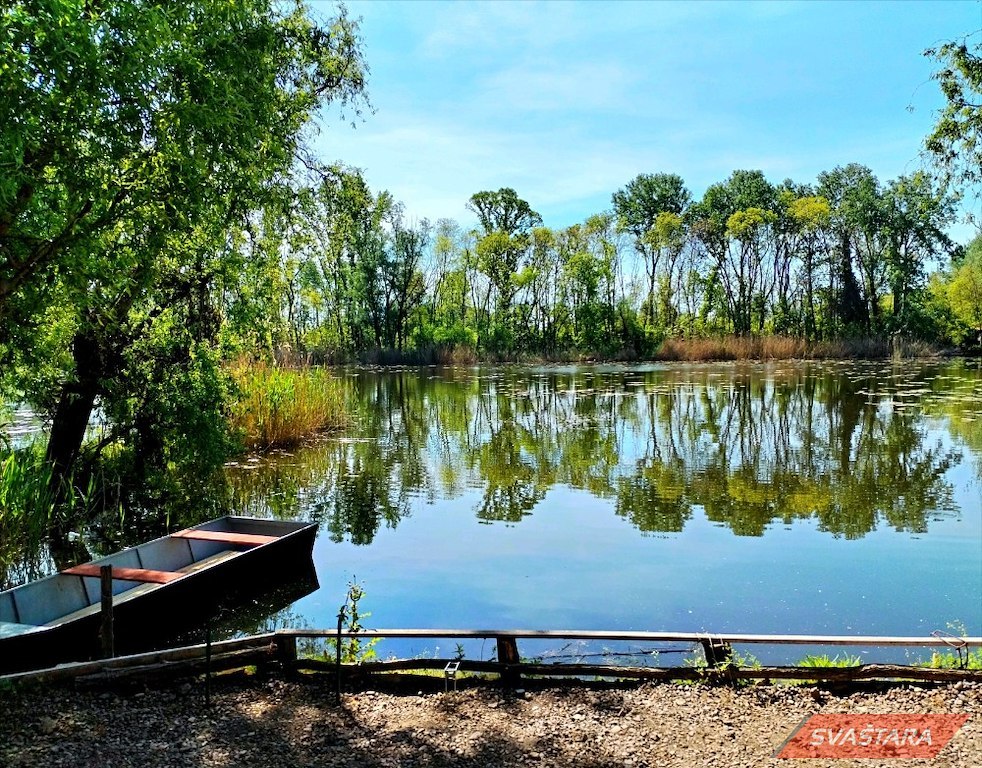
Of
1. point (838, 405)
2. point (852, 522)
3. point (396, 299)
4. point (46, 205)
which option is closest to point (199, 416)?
point (46, 205)

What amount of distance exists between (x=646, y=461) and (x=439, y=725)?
10.2 metres

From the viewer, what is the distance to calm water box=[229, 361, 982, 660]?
6766 mm

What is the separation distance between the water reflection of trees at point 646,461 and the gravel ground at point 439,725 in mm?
4867

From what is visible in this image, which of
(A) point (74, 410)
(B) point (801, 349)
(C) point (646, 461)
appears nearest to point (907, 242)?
(B) point (801, 349)

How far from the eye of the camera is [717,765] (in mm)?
3646

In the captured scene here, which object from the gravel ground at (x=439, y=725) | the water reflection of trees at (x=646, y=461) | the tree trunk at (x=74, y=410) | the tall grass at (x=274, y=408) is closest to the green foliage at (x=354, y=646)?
the gravel ground at (x=439, y=725)

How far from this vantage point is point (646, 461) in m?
13.9

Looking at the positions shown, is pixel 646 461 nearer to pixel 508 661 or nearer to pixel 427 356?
pixel 508 661

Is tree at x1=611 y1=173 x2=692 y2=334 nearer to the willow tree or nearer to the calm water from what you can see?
the calm water

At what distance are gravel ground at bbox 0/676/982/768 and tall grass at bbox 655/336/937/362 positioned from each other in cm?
4082

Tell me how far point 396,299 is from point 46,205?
149 ft

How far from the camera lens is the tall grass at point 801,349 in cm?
4306

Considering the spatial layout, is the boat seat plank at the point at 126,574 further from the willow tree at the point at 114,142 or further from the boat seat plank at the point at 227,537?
the willow tree at the point at 114,142

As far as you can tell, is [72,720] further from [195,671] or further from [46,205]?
[46,205]
